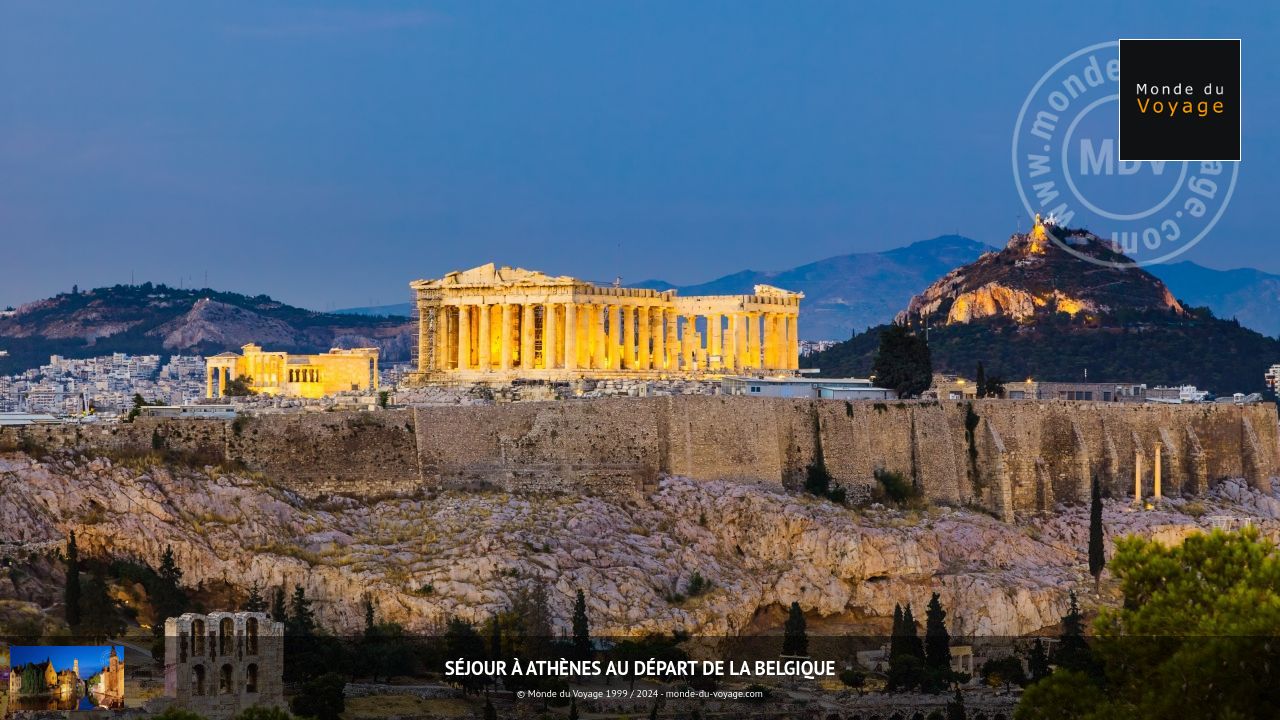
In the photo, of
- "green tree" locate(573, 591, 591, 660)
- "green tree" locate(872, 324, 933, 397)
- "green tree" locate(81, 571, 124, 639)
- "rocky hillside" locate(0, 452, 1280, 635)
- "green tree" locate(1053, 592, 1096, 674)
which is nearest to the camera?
"green tree" locate(81, 571, 124, 639)

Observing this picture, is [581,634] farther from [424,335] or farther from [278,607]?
[424,335]

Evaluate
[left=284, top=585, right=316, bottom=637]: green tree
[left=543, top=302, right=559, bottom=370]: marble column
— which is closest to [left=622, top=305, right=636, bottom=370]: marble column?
[left=543, top=302, right=559, bottom=370]: marble column

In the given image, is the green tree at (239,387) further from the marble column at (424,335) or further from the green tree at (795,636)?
the green tree at (795,636)

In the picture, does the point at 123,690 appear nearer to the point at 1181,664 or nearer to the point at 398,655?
the point at 398,655

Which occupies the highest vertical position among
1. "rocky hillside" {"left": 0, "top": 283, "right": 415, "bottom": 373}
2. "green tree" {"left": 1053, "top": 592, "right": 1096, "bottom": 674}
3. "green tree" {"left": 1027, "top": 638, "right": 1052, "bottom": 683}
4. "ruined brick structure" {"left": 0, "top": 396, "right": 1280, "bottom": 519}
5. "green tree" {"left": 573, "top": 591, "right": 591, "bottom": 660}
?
"rocky hillside" {"left": 0, "top": 283, "right": 415, "bottom": 373}

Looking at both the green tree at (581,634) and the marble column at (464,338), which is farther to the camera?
the marble column at (464,338)

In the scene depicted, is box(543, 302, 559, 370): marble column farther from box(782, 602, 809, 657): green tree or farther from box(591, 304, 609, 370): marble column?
box(782, 602, 809, 657): green tree

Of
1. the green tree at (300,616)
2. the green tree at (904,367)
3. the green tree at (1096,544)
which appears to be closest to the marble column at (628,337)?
the green tree at (904,367)

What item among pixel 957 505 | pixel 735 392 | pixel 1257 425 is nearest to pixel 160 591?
pixel 735 392
